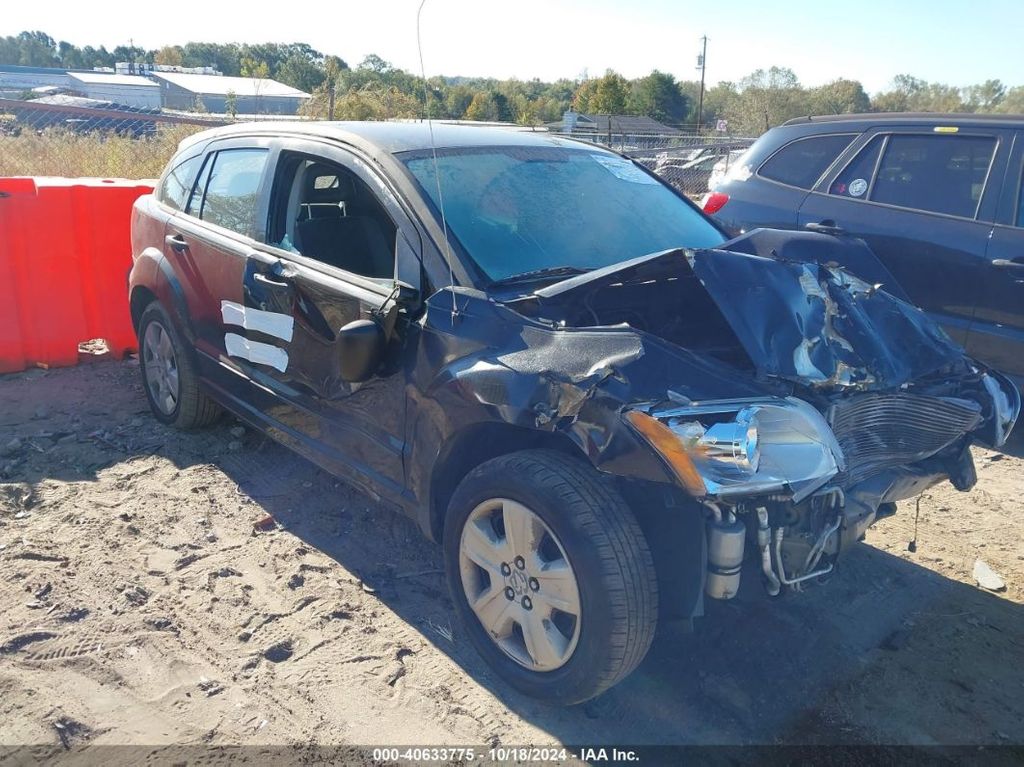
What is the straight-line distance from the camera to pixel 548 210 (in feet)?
11.8

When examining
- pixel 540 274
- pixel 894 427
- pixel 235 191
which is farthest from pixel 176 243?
pixel 894 427

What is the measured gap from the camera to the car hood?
2.75 meters

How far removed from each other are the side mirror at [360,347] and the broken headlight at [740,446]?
3.64 ft

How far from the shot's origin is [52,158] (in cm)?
1157

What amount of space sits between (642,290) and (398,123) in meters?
1.65

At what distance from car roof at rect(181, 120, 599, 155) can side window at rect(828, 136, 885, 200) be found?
2424 millimetres

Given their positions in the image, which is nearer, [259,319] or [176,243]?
[259,319]

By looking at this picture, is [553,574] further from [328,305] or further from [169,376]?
[169,376]

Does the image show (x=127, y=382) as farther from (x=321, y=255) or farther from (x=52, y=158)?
(x=52, y=158)

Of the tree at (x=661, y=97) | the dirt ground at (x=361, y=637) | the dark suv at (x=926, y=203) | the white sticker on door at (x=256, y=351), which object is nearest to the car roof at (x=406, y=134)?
the white sticker on door at (x=256, y=351)

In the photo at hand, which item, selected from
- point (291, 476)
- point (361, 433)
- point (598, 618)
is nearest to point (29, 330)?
point (291, 476)

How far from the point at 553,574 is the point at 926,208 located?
4.29 m

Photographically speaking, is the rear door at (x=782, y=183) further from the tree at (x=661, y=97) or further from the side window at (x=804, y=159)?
the tree at (x=661, y=97)

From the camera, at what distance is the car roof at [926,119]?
535cm
